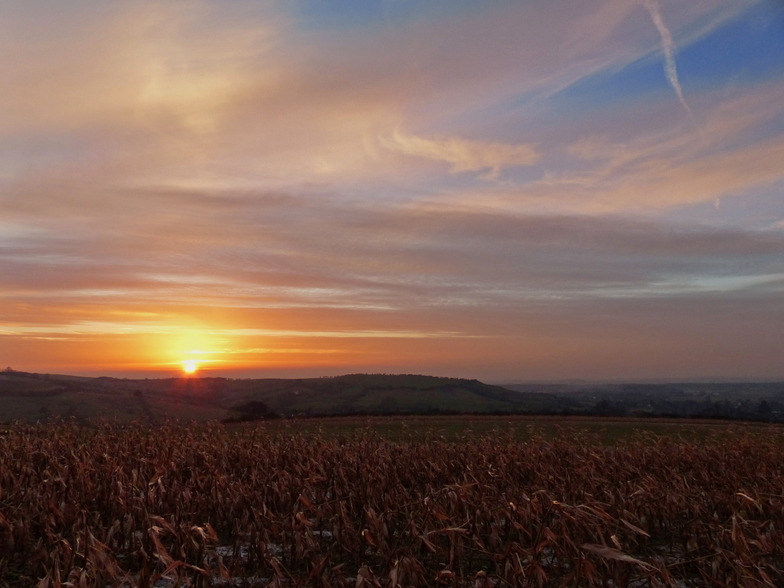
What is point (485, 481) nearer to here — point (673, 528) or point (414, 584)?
point (673, 528)

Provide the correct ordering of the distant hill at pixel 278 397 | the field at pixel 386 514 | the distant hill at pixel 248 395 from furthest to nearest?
the distant hill at pixel 248 395 → the distant hill at pixel 278 397 → the field at pixel 386 514

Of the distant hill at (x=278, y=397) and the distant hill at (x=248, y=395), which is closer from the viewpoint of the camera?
the distant hill at (x=278, y=397)

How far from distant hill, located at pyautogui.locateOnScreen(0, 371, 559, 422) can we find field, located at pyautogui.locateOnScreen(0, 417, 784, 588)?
5142cm

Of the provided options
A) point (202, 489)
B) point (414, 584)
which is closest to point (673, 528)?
point (414, 584)

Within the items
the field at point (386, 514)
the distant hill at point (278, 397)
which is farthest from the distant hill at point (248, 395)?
the field at point (386, 514)

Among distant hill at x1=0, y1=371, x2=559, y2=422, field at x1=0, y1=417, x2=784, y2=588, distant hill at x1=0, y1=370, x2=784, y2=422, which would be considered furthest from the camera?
distant hill at x1=0, y1=371, x2=559, y2=422

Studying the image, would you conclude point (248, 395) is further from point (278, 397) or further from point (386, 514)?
point (386, 514)

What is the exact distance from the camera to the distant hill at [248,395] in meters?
69.2

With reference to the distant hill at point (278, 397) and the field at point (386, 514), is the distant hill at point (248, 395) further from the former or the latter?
the field at point (386, 514)

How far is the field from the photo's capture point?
21.8 feet

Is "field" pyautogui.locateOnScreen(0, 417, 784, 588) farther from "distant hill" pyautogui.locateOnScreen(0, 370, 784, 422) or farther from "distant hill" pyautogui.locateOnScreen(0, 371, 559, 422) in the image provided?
"distant hill" pyautogui.locateOnScreen(0, 371, 559, 422)

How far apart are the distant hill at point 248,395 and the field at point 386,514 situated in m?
51.4

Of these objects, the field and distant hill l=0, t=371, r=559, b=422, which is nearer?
the field

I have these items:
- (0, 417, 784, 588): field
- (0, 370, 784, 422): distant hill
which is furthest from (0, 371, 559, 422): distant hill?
(0, 417, 784, 588): field
